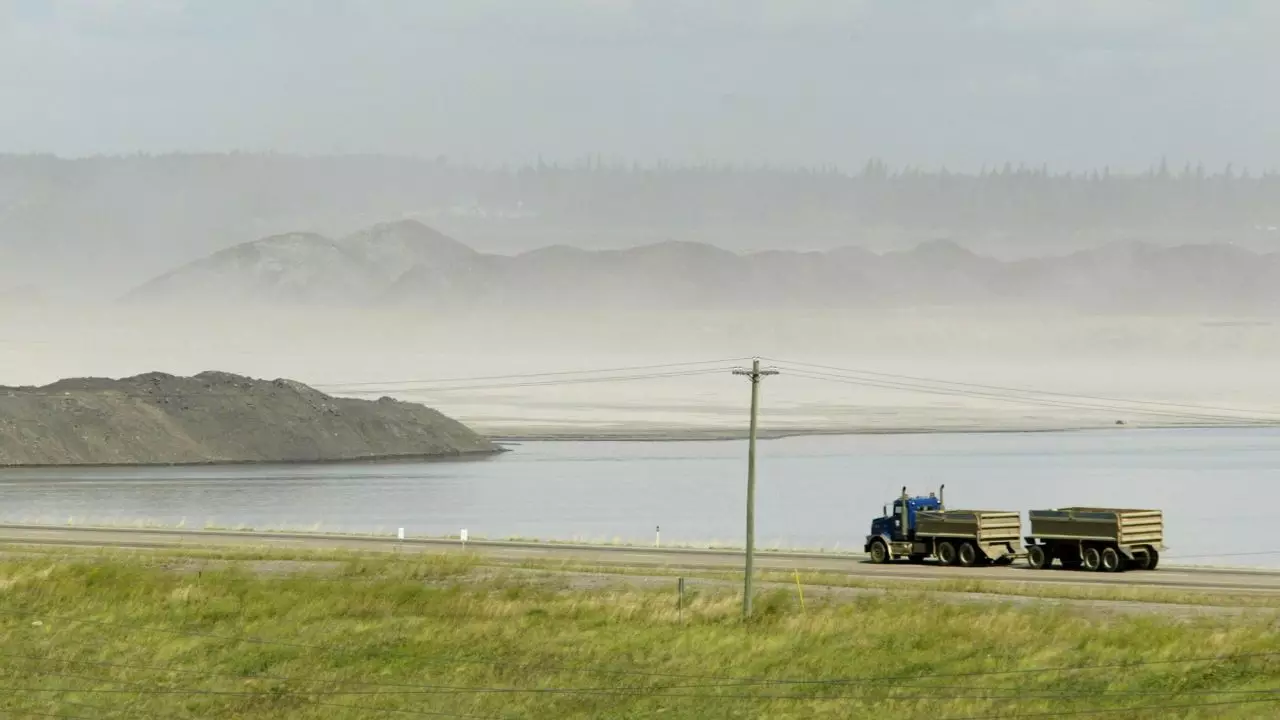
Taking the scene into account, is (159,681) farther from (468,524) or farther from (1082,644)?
(468,524)

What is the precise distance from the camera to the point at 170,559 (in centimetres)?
7481

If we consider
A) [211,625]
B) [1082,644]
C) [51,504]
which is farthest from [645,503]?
[1082,644]

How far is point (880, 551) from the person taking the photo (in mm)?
74750

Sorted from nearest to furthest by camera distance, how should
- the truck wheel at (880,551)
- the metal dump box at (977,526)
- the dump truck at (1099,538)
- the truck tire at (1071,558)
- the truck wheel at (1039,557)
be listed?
1. the dump truck at (1099,538)
2. the truck tire at (1071,558)
3. the truck wheel at (1039,557)
4. the metal dump box at (977,526)
5. the truck wheel at (880,551)

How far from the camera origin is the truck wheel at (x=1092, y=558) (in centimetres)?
6799

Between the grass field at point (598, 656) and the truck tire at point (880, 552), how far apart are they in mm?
15870

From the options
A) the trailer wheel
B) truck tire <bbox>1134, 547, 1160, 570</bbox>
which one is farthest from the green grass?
truck tire <bbox>1134, 547, 1160, 570</bbox>

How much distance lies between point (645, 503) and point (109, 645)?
3797 inches

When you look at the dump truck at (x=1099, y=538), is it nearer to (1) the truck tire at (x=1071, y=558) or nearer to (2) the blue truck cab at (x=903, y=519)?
(1) the truck tire at (x=1071, y=558)

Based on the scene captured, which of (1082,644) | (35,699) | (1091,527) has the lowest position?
(35,699)

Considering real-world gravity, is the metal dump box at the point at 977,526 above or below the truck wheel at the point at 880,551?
above

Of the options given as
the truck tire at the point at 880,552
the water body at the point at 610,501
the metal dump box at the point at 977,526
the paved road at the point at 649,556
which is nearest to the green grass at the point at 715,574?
the paved road at the point at 649,556

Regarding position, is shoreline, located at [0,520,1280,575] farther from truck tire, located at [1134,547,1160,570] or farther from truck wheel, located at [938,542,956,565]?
truck wheel, located at [938,542,956,565]

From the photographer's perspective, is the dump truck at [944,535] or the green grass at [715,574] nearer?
the green grass at [715,574]
